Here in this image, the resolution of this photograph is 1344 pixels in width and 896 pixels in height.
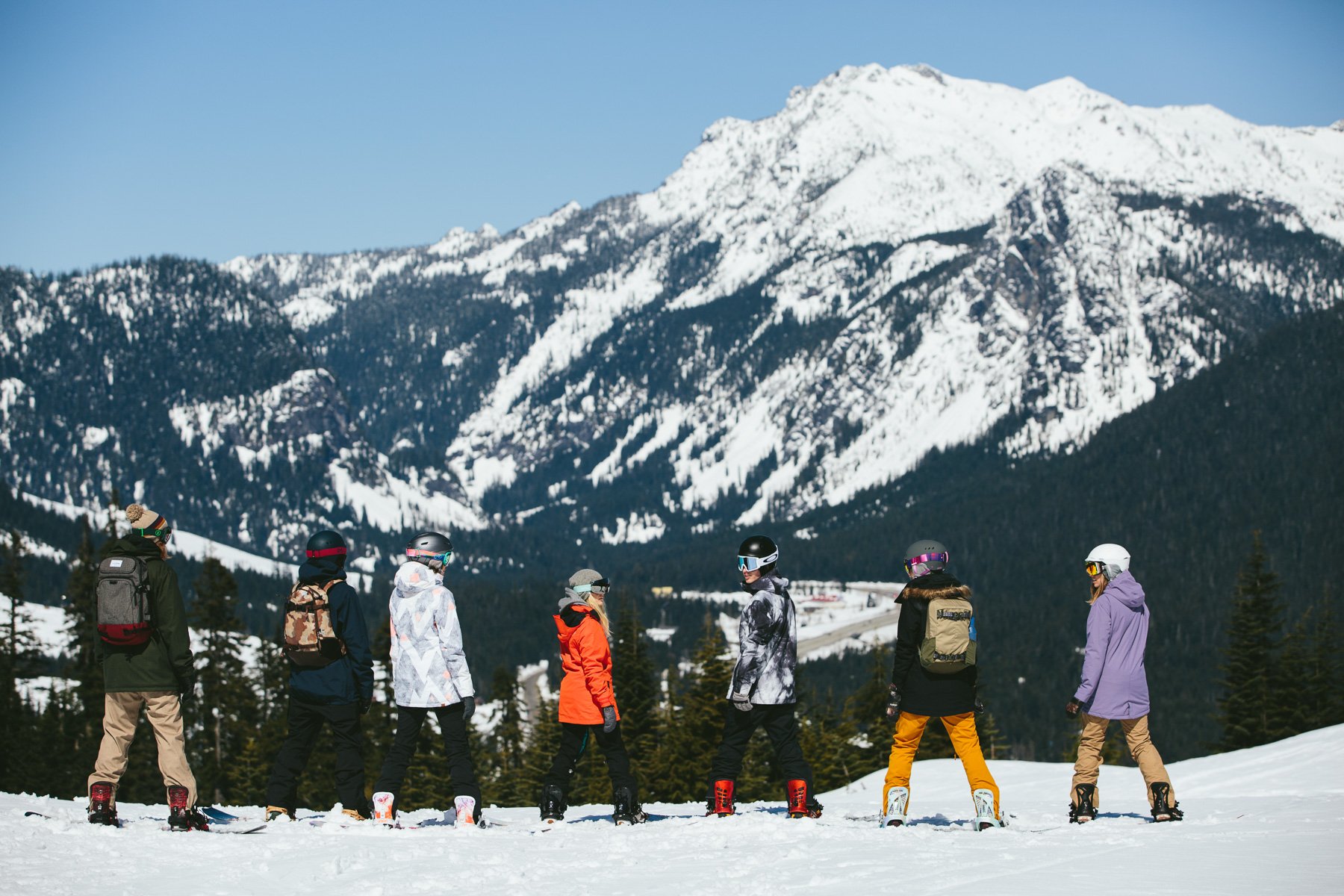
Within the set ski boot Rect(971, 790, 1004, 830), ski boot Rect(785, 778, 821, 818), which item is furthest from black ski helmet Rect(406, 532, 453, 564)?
ski boot Rect(971, 790, 1004, 830)

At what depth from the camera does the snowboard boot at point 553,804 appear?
1574 cm

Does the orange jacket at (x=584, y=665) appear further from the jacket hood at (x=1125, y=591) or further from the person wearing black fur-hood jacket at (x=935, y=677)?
the jacket hood at (x=1125, y=591)

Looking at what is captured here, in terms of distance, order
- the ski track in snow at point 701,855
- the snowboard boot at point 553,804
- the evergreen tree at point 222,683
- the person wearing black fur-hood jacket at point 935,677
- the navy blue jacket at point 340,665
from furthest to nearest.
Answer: the evergreen tree at point 222,683
the snowboard boot at point 553,804
the navy blue jacket at point 340,665
the person wearing black fur-hood jacket at point 935,677
the ski track in snow at point 701,855

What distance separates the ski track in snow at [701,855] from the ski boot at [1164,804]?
0.88 feet

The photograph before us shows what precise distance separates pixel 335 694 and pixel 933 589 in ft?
23.1

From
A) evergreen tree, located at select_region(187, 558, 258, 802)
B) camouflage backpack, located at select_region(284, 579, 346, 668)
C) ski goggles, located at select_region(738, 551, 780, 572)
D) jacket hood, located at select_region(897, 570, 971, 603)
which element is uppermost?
ski goggles, located at select_region(738, 551, 780, 572)

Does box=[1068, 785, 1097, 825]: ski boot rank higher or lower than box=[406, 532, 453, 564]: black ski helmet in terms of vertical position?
lower

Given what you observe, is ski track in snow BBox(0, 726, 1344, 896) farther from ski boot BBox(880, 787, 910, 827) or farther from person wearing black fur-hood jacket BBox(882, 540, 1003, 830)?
person wearing black fur-hood jacket BBox(882, 540, 1003, 830)

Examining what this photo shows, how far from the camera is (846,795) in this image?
877 inches

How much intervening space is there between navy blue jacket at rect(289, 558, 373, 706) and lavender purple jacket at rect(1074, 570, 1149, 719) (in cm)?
845

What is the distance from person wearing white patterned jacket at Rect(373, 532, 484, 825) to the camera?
14.9 metres

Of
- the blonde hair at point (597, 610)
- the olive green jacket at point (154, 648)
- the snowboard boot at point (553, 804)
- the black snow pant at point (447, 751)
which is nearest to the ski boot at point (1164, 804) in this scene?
the blonde hair at point (597, 610)

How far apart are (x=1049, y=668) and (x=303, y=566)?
177 meters

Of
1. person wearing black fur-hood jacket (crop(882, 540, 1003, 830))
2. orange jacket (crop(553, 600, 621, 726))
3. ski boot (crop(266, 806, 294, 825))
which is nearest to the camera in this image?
person wearing black fur-hood jacket (crop(882, 540, 1003, 830))
